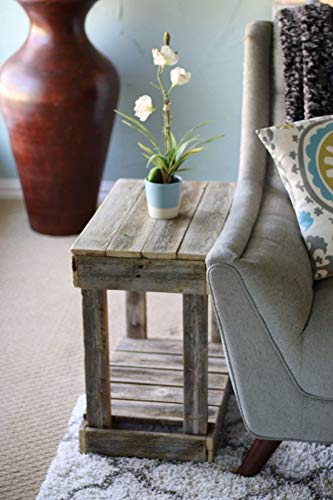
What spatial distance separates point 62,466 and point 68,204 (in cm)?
134

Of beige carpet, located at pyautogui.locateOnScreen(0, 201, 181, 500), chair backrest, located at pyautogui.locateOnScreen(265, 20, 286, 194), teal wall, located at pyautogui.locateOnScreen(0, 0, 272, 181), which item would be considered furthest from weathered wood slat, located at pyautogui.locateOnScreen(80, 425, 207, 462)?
teal wall, located at pyautogui.locateOnScreen(0, 0, 272, 181)

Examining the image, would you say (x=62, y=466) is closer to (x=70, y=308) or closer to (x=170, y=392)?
(x=170, y=392)

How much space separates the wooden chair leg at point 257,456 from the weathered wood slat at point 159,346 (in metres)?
0.37

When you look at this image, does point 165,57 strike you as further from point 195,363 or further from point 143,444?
point 143,444

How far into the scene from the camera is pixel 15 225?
10.6 ft

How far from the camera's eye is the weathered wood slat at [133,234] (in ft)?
5.79

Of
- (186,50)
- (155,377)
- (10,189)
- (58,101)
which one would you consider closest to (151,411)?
(155,377)

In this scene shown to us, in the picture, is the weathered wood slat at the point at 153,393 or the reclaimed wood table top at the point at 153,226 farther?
the weathered wood slat at the point at 153,393

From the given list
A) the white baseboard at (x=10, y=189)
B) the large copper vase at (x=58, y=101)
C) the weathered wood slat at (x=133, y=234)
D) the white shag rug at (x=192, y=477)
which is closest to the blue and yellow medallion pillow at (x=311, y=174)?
the weathered wood slat at (x=133, y=234)

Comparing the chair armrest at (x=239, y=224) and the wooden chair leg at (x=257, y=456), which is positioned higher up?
the chair armrest at (x=239, y=224)

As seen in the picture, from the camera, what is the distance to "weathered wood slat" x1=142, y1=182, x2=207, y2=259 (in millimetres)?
1753

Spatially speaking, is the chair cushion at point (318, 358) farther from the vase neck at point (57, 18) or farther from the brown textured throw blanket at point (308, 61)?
the vase neck at point (57, 18)

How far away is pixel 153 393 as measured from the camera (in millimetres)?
1997

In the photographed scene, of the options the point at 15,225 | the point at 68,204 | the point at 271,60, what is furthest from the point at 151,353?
the point at 15,225
